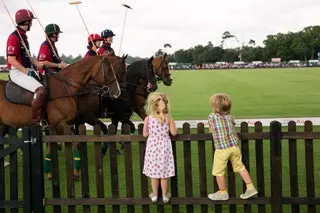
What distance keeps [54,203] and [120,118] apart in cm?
537

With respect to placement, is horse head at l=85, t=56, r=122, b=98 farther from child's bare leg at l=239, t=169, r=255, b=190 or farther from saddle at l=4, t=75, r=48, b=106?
child's bare leg at l=239, t=169, r=255, b=190

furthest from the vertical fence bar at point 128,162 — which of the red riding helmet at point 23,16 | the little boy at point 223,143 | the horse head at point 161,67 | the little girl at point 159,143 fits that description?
the horse head at point 161,67

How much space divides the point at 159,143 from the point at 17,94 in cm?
363

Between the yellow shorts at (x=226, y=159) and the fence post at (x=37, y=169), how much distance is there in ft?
7.47

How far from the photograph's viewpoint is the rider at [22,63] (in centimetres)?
815

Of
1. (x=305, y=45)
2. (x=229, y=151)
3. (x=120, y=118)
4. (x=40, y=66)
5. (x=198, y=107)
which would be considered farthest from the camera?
(x=305, y=45)

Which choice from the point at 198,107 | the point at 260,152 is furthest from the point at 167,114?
the point at 198,107

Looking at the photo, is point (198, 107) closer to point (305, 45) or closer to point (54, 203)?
point (54, 203)

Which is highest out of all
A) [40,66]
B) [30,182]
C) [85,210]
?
[40,66]

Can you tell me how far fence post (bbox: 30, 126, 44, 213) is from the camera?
20.3 feet

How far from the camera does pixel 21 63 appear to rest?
333 inches

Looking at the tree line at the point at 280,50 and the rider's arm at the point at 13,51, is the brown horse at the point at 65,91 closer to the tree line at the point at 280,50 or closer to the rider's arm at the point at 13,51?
→ the rider's arm at the point at 13,51

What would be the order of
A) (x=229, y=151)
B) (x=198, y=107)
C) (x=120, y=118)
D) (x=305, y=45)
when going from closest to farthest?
(x=229, y=151) → (x=120, y=118) → (x=198, y=107) → (x=305, y=45)

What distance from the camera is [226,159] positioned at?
19.5ft
